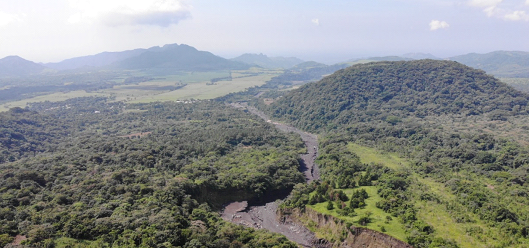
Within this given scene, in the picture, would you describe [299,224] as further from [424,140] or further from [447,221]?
[424,140]

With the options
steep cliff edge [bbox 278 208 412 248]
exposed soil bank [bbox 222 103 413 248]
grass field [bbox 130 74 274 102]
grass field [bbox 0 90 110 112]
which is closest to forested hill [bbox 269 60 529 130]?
grass field [bbox 130 74 274 102]

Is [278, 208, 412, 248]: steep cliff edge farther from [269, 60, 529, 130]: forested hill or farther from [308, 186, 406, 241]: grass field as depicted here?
[269, 60, 529, 130]: forested hill

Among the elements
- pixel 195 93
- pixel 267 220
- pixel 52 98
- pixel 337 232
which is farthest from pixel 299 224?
pixel 52 98

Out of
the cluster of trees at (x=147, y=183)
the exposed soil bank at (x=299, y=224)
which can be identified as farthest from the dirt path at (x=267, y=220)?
the cluster of trees at (x=147, y=183)

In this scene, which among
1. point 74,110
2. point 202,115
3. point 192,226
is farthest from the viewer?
point 74,110

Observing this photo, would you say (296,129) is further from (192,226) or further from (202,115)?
(192,226)

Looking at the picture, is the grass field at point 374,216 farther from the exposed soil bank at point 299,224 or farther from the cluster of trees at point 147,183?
the cluster of trees at point 147,183

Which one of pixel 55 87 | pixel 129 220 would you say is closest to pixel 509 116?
pixel 129 220
